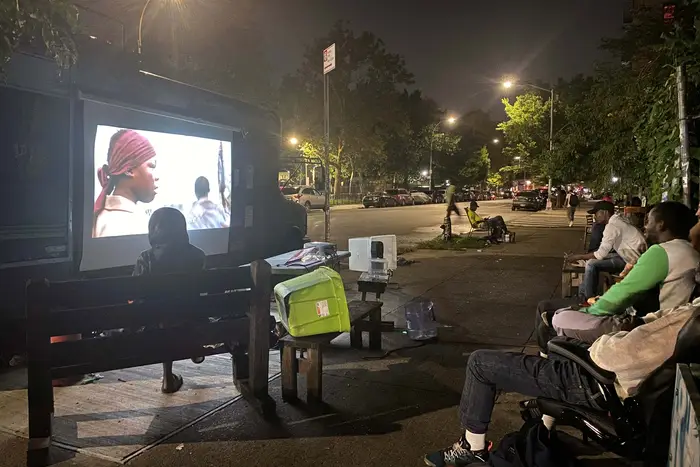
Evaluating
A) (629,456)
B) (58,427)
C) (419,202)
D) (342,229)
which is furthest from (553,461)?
(419,202)

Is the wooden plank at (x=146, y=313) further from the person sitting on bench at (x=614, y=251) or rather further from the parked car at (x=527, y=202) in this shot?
the parked car at (x=527, y=202)

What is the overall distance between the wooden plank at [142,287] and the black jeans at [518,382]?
6.10ft

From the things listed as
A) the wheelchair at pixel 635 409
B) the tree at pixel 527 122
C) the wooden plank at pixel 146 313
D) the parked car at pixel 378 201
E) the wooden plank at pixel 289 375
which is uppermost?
the tree at pixel 527 122

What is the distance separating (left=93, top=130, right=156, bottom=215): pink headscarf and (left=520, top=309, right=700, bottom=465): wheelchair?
484 centimetres

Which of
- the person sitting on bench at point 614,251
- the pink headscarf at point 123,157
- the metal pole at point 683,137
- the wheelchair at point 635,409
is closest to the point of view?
the wheelchair at point 635,409

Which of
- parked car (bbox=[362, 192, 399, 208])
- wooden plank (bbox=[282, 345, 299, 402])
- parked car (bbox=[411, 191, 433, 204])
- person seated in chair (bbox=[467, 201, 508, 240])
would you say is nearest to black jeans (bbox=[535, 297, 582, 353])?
wooden plank (bbox=[282, 345, 299, 402])

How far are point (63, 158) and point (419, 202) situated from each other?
44.5m

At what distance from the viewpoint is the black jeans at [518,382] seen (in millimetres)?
3088

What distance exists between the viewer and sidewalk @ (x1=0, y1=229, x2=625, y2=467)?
3.64 meters

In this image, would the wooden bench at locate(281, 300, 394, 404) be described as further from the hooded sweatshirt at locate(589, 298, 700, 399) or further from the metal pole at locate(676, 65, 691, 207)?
the metal pole at locate(676, 65, 691, 207)

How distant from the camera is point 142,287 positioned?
3.92m

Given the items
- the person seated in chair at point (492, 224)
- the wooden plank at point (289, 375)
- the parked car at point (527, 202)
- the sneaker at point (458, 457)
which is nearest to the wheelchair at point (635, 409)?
the sneaker at point (458, 457)

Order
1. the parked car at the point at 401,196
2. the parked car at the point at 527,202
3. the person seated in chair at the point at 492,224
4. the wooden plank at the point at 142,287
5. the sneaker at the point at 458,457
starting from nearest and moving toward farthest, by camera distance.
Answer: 1. the sneaker at the point at 458,457
2. the wooden plank at the point at 142,287
3. the person seated in chair at the point at 492,224
4. the parked car at the point at 527,202
5. the parked car at the point at 401,196

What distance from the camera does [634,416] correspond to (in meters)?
2.82
